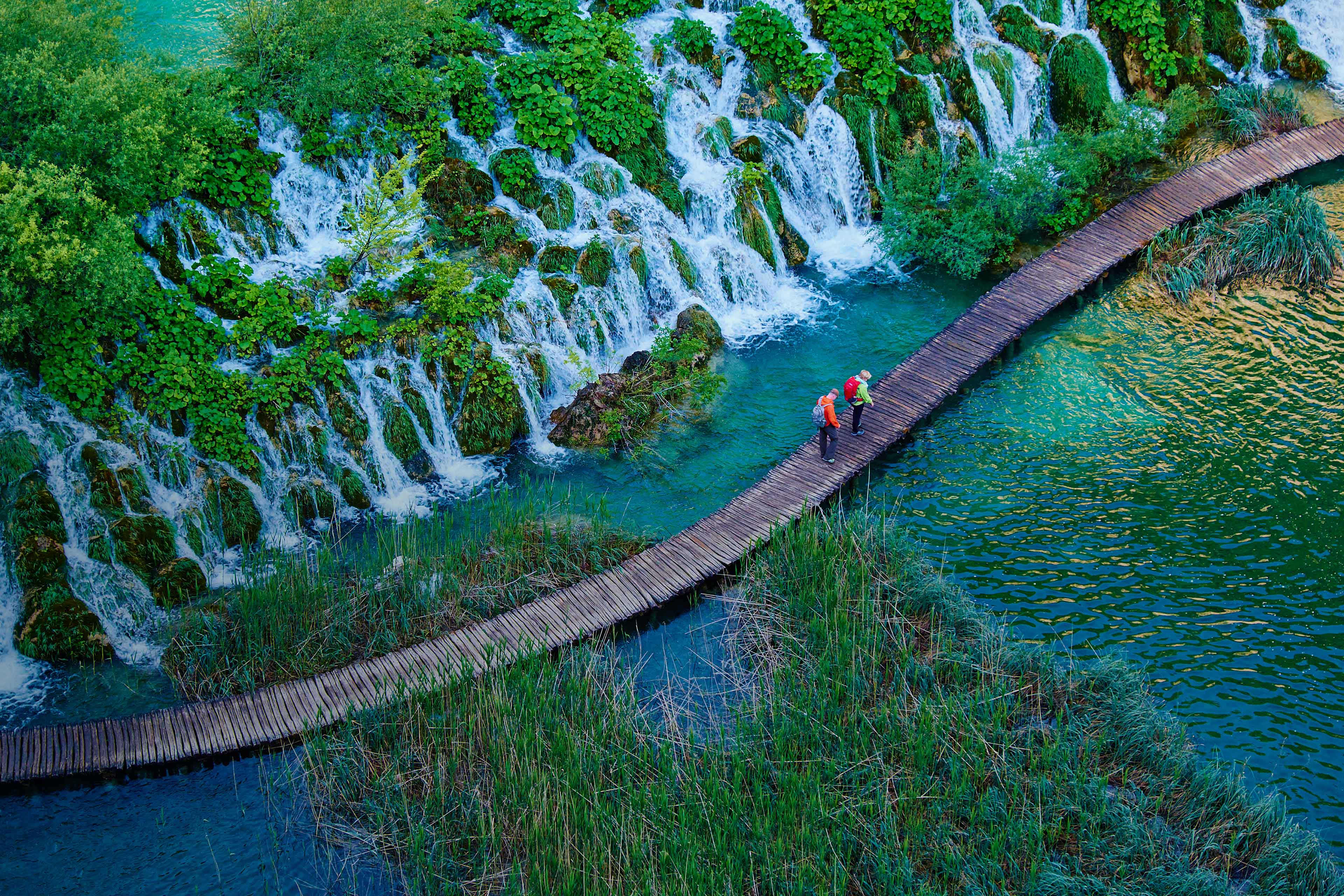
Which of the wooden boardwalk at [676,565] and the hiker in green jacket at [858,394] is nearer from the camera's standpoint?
the wooden boardwalk at [676,565]

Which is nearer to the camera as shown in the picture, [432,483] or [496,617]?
[496,617]

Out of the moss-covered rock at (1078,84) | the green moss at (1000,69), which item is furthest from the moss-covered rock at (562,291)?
the moss-covered rock at (1078,84)

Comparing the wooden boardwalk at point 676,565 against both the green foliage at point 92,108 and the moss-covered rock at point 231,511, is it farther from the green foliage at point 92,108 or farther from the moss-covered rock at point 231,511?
the green foliage at point 92,108

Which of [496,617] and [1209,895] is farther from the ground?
[496,617]

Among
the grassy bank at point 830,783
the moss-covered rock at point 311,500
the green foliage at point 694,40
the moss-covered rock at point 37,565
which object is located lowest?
the grassy bank at point 830,783

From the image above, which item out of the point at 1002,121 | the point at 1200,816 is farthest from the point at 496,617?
the point at 1002,121

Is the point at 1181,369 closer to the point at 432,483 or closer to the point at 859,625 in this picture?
the point at 859,625

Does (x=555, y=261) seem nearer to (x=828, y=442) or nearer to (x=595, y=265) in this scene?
(x=595, y=265)

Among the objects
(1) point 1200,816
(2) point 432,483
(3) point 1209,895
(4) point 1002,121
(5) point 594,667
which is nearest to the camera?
(3) point 1209,895
